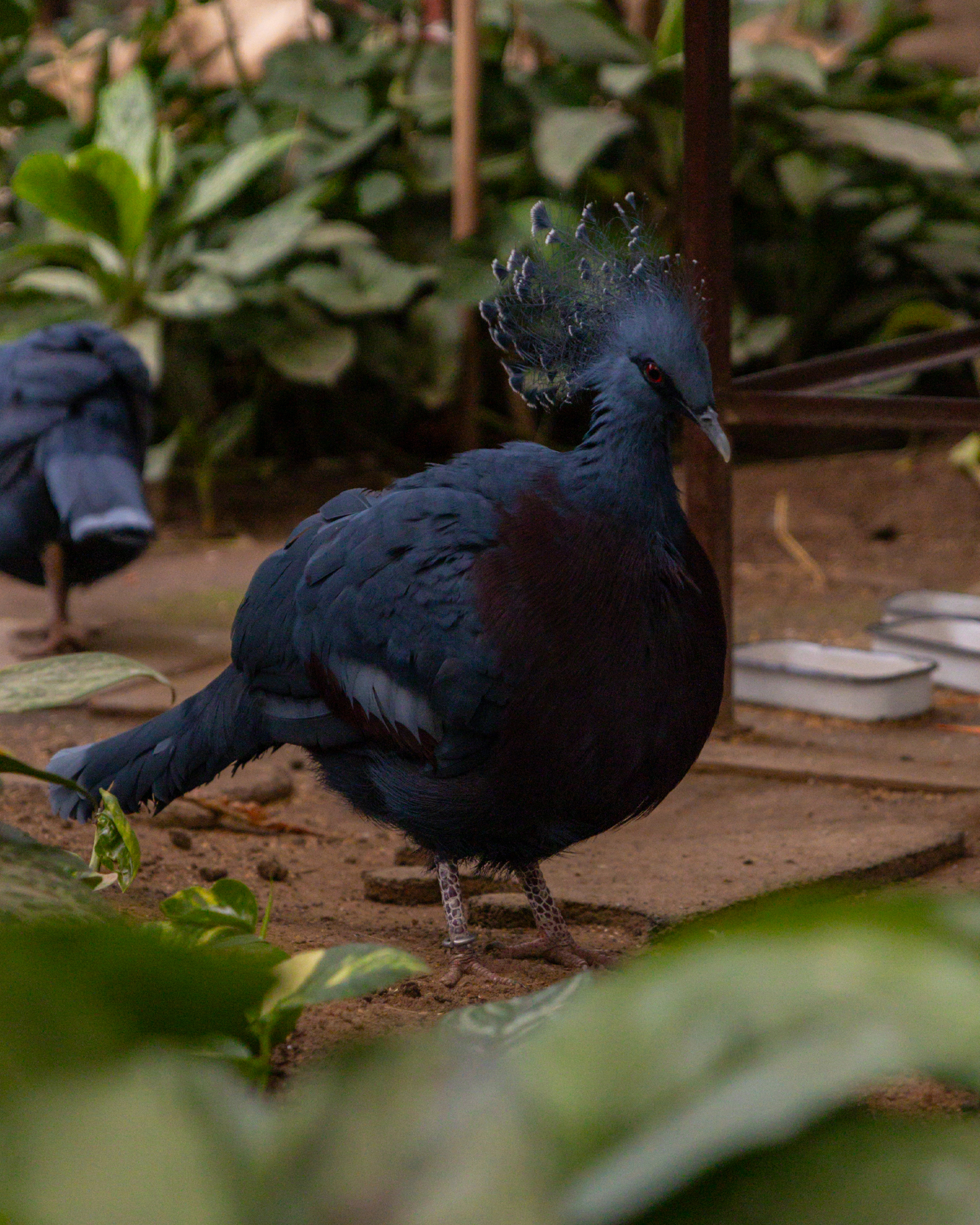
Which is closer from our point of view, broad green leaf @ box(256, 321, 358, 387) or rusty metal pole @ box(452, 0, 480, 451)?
rusty metal pole @ box(452, 0, 480, 451)

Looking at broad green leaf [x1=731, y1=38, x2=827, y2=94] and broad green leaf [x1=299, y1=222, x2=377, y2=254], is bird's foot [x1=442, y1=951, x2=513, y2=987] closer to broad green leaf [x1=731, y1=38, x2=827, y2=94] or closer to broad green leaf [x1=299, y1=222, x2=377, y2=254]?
broad green leaf [x1=299, y1=222, x2=377, y2=254]

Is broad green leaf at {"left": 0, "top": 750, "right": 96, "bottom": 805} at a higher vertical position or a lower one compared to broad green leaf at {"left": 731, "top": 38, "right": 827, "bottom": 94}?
lower

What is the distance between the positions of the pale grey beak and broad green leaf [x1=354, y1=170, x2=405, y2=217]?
4231 mm

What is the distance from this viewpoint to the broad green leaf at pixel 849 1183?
753 millimetres

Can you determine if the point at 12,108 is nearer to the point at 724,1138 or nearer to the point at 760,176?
the point at 760,176

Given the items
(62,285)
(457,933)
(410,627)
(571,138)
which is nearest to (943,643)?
(457,933)

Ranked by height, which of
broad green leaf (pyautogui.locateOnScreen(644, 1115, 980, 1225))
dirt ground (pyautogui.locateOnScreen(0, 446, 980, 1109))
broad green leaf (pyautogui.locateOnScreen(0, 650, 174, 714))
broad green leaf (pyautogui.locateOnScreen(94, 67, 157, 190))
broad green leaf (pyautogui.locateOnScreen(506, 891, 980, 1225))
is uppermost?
broad green leaf (pyautogui.locateOnScreen(94, 67, 157, 190))

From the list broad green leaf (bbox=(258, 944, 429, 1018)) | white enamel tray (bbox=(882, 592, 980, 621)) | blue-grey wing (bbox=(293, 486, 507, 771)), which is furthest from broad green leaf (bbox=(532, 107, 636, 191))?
broad green leaf (bbox=(258, 944, 429, 1018))

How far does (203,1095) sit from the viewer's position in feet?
2.65

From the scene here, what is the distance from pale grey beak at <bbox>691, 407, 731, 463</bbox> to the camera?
2068 millimetres

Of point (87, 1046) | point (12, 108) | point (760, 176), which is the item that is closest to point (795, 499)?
point (760, 176)

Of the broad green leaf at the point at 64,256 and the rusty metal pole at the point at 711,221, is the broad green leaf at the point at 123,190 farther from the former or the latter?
the rusty metal pole at the point at 711,221

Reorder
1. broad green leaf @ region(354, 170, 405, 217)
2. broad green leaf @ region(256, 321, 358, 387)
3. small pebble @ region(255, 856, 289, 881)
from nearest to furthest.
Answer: small pebble @ region(255, 856, 289, 881) → broad green leaf @ region(256, 321, 358, 387) → broad green leaf @ region(354, 170, 405, 217)

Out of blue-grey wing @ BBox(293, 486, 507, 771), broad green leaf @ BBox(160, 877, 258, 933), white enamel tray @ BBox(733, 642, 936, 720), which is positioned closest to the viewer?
broad green leaf @ BBox(160, 877, 258, 933)
